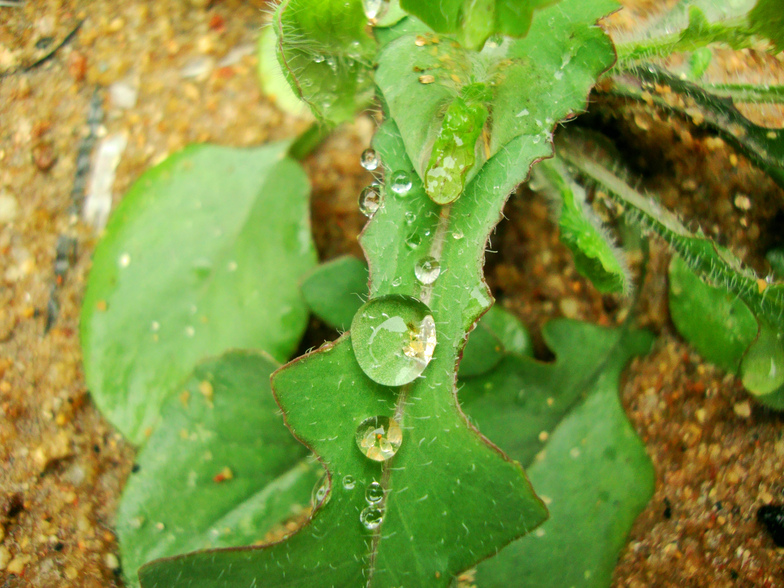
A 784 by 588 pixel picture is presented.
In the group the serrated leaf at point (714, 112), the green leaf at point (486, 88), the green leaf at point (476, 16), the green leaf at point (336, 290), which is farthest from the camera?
the green leaf at point (336, 290)

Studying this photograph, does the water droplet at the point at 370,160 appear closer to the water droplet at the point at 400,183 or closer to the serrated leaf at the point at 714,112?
the water droplet at the point at 400,183

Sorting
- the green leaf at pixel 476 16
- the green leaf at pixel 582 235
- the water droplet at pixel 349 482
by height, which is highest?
the green leaf at pixel 476 16

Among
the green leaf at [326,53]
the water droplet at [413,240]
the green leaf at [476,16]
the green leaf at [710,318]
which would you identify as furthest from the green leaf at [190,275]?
the green leaf at [710,318]

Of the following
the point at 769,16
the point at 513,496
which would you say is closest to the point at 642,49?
the point at 769,16

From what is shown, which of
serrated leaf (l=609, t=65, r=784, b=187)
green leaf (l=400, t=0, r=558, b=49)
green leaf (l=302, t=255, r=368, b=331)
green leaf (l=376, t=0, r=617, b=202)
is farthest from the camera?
green leaf (l=302, t=255, r=368, b=331)

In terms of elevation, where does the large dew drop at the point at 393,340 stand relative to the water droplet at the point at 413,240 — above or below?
below

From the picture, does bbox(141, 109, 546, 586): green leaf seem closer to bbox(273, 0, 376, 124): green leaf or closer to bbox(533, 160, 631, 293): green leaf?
bbox(533, 160, 631, 293): green leaf

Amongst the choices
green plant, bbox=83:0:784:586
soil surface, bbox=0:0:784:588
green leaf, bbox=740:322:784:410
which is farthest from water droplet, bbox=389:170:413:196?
green leaf, bbox=740:322:784:410
